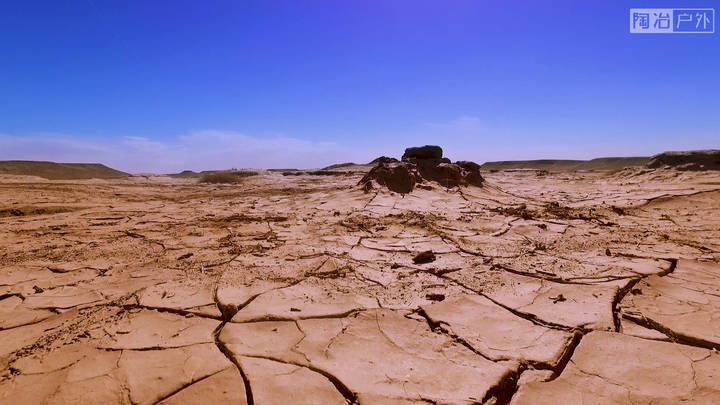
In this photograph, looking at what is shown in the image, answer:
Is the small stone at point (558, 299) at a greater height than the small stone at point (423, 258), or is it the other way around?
the small stone at point (423, 258)

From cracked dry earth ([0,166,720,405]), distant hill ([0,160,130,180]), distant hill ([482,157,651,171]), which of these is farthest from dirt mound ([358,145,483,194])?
distant hill ([482,157,651,171])

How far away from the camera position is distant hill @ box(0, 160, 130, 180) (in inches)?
519

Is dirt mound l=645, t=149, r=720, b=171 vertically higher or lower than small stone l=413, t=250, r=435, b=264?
higher

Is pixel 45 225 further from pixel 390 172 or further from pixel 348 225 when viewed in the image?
pixel 390 172

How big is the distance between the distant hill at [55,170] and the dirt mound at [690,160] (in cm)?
2071

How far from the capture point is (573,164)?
2348 centimetres

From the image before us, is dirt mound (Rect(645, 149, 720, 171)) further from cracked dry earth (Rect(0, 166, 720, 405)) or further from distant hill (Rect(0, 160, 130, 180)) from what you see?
distant hill (Rect(0, 160, 130, 180))

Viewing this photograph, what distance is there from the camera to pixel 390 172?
766 cm

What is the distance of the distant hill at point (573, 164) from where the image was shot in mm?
20281

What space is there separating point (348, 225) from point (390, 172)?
3.32m

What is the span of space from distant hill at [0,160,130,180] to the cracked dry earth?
12448 mm

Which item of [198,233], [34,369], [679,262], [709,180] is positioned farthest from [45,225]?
[709,180]

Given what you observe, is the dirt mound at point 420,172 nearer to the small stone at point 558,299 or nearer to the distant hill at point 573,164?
the small stone at point 558,299

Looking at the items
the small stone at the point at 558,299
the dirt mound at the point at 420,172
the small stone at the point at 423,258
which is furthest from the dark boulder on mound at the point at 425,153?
the small stone at the point at 558,299
